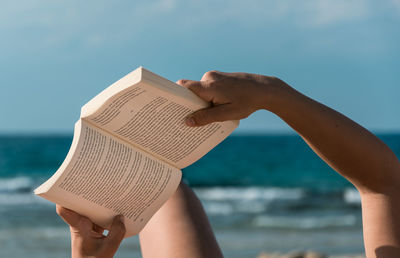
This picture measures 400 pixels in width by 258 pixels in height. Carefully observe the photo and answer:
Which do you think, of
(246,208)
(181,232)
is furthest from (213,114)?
(246,208)

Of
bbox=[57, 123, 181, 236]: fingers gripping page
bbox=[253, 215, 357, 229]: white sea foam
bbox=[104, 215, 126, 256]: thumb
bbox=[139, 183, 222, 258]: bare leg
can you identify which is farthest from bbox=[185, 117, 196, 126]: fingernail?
bbox=[253, 215, 357, 229]: white sea foam

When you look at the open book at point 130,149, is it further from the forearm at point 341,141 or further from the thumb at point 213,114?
the forearm at point 341,141

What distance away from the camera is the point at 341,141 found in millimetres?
1217

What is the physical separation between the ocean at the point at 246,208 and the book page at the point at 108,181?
3.77 meters

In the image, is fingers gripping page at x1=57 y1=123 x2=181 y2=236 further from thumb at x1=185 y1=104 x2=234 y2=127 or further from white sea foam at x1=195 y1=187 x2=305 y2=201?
white sea foam at x1=195 y1=187 x2=305 y2=201

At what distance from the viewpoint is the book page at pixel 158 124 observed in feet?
3.66

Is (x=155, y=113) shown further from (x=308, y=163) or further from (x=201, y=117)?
(x=308, y=163)

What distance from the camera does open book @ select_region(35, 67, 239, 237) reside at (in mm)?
1121

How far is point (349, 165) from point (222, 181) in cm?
1292

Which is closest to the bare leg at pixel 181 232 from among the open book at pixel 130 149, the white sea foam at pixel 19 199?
the open book at pixel 130 149

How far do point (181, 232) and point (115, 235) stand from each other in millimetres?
288

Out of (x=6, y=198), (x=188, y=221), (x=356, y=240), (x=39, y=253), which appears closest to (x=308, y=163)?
(x=6, y=198)

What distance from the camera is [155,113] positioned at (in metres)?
1.18

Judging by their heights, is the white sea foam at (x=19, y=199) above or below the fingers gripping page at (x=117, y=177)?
above
